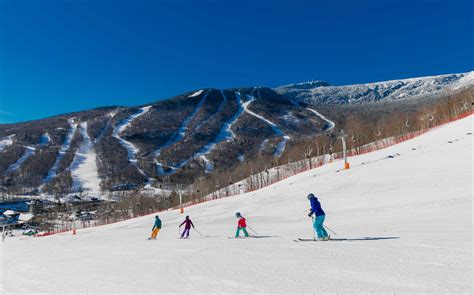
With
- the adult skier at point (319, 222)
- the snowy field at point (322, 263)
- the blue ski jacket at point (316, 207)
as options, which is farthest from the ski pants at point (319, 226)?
the snowy field at point (322, 263)

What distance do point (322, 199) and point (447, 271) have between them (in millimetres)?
19898

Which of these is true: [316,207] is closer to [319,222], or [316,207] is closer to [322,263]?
[319,222]

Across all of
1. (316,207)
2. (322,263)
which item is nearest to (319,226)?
(316,207)

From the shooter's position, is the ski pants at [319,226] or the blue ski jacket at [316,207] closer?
A: the ski pants at [319,226]

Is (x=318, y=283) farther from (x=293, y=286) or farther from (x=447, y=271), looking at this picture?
(x=447, y=271)

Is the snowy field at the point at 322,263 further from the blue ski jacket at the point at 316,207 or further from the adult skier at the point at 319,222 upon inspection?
the blue ski jacket at the point at 316,207

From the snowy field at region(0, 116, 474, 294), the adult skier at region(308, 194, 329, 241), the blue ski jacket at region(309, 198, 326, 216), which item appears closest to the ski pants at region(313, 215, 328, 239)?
the adult skier at region(308, 194, 329, 241)

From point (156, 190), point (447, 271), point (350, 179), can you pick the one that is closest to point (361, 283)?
point (447, 271)

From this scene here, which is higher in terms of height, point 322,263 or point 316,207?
point 316,207

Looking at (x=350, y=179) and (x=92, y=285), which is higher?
(x=350, y=179)

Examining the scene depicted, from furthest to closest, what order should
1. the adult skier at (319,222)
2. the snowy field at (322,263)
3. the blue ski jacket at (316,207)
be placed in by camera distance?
the blue ski jacket at (316,207), the adult skier at (319,222), the snowy field at (322,263)

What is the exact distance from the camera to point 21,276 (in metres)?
9.62

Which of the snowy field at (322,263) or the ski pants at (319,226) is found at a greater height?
the ski pants at (319,226)

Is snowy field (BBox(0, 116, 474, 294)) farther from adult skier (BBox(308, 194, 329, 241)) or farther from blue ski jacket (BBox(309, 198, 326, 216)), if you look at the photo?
blue ski jacket (BBox(309, 198, 326, 216))
